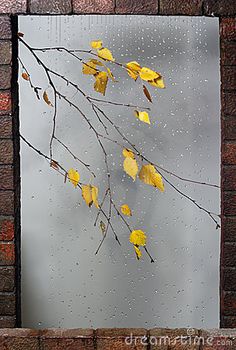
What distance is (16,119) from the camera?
160cm

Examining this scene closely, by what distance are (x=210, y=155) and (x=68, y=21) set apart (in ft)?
1.80

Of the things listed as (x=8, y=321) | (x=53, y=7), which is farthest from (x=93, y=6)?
(x=8, y=321)

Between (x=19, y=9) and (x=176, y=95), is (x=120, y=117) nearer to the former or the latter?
(x=176, y=95)

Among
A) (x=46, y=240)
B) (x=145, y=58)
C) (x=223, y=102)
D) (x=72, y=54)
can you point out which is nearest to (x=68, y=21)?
(x=72, y=54)

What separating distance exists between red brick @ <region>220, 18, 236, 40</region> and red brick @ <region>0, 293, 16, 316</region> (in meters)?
0.86

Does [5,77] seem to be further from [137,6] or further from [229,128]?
[229,128]

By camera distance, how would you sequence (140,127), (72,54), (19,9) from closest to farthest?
(19,9) → (72,54) → (140,127)

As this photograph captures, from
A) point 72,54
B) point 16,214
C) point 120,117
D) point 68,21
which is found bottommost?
point 16,214

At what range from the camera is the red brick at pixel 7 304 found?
162 cm

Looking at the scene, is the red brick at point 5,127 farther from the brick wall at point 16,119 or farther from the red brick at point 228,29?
the red brick at point 228,29

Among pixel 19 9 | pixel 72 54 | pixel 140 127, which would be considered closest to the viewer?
pixel 19 9

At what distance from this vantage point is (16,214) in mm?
1615

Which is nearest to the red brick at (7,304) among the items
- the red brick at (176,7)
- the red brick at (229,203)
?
the red brick at (229,203)

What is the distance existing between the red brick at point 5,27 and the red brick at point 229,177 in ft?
2.11
